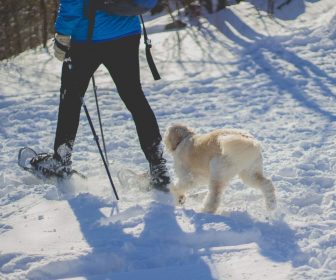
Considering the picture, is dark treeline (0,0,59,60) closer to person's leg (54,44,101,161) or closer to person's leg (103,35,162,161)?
person's leg (54,44,101,161)

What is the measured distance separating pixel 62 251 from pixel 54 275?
0.24 metres

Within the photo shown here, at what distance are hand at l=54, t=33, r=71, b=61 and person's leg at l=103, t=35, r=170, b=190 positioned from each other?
1.06 ft

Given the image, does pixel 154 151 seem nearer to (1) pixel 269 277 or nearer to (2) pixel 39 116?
(1) pixel 269 277

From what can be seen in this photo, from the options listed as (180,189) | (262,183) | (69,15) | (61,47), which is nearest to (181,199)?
(180,189)

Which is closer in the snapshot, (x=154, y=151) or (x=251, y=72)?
(x=154, y=151)

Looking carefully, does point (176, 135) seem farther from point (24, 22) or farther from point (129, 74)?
point (24, 22)

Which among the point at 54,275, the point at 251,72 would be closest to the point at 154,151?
the point at 54,275

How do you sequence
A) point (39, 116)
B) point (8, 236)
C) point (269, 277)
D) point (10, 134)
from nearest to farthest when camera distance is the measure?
point (269, 277) → point (8, 236) → point (10, 134) → point (39, 116)

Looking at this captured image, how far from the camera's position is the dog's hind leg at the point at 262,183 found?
404cm

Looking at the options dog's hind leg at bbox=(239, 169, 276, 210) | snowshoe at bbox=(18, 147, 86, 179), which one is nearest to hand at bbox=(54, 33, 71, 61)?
snowshoe at bbox=(18, 147, 86, 179)

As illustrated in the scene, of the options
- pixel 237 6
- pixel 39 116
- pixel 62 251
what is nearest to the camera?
pixel 62 251

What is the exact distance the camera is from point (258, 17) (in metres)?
10.6

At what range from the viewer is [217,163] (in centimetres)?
402

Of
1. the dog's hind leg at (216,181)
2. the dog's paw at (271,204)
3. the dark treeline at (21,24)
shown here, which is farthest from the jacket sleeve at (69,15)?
the dark treeline at (21,24)
